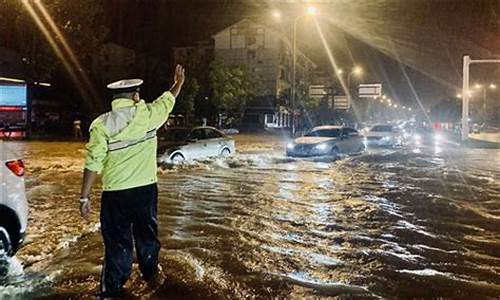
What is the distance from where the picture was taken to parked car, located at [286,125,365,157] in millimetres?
23062

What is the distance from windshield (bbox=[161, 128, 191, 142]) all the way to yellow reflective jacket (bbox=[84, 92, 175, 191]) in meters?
14.1

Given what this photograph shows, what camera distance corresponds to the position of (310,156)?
2298 cm

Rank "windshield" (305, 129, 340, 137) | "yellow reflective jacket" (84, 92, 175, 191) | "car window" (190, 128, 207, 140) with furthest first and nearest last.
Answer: "windshield" (305, 129, 340, 137), "car window" (190, 128, 207, 140), "yellow reflective jacket" (84, 92, 175, 191)

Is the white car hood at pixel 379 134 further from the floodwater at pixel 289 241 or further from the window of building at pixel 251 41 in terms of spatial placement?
the window of building at pixel 251 41

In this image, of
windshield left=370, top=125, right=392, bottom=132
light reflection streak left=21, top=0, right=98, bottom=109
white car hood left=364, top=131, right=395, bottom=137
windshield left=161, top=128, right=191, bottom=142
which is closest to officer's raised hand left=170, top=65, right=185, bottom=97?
windshield left=161, top=128, right=191, bottom=142

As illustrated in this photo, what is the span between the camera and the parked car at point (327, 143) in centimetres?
2306

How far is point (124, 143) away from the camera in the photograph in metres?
5.04

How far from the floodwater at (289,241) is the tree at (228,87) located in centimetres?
3716

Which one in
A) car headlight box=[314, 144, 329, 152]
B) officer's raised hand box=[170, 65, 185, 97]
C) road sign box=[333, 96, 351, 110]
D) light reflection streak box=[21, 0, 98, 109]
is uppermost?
light reflection streak box=[21, 0, 98, 109]

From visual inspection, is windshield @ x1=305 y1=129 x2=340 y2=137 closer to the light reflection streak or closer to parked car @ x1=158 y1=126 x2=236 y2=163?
parked car @ x1=158 y1=126 x2=236 y2=163

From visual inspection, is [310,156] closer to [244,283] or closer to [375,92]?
[244,283]

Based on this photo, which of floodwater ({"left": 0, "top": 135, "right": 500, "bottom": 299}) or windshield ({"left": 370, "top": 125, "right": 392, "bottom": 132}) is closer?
floodwater ({"left": 0, "top": 135, "right": 500, "bottom": 299})

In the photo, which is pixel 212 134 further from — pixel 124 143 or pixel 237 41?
pixel 237 41

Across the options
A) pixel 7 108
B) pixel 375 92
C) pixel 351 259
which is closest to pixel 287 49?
pixel 375 92
